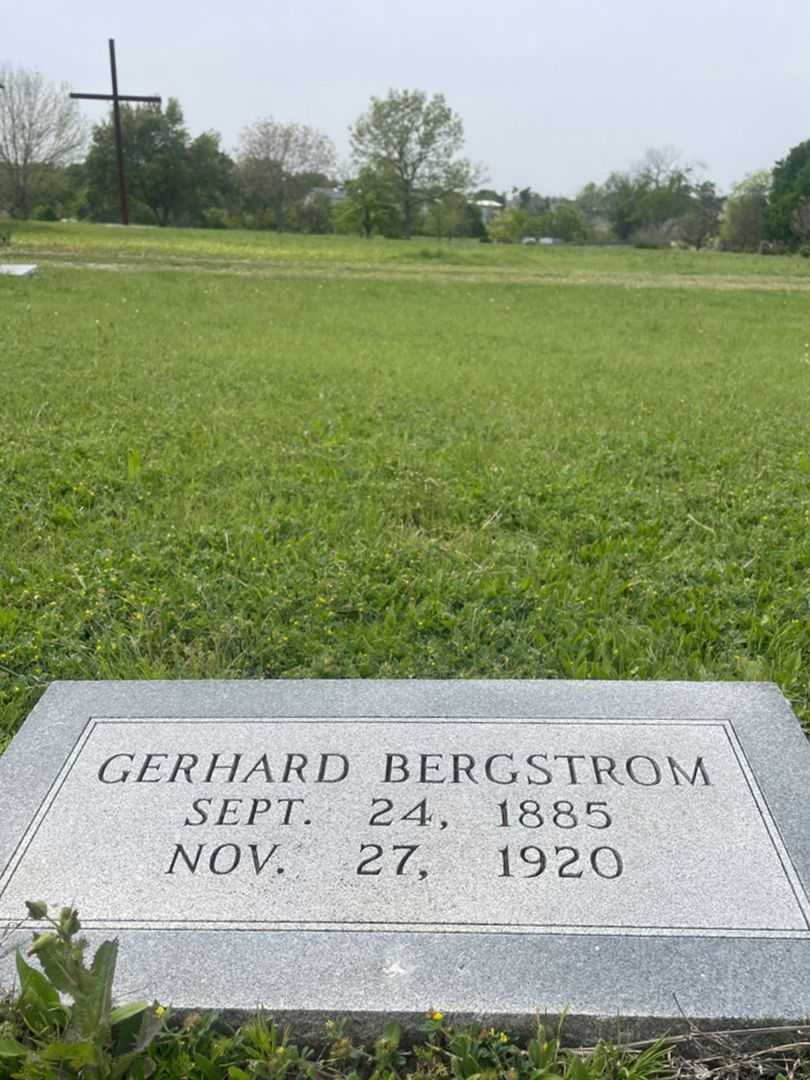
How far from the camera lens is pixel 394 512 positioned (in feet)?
14.3

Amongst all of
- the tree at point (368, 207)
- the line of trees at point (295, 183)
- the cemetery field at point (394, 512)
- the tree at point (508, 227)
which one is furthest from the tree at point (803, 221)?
the cemetery field at point (394, 512)

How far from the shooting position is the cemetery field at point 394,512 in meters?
3.22

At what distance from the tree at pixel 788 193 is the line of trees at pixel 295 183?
0.22ft

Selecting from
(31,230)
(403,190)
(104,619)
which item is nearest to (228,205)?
(403,190)

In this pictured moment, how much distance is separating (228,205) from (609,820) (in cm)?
4758

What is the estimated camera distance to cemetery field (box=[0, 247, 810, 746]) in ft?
10.6

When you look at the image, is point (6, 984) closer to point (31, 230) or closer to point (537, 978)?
point (537, 978)

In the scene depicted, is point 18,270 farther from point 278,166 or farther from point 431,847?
point 278,166

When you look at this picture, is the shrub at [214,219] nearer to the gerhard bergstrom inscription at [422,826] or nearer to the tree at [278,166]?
the tree at [278,166]

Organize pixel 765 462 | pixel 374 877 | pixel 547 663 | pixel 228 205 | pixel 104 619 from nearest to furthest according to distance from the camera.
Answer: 1. pixel 374 877
2. pixel 547 663
3. pixel 104 619
4. pixel 765 462
5. pixel 228 205

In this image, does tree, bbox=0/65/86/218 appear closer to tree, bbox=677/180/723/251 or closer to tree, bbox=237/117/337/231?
tree, bbox=237/117/337/231

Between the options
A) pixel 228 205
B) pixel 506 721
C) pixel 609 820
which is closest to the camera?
pixel 609 820

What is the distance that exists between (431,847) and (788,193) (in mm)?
51204

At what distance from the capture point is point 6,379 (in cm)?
668
